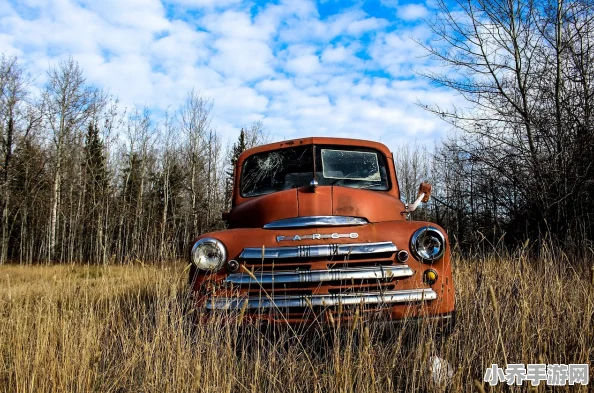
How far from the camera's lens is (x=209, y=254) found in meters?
2.81

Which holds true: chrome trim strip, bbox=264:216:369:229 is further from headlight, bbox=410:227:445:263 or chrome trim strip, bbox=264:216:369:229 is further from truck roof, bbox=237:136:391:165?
truck roof, bbox=237:136:391:165

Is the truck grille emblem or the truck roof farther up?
the truck roof

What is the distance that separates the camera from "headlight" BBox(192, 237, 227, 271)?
277 cm

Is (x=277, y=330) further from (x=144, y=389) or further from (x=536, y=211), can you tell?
(x=536, y=211)

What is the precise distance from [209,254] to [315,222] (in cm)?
79

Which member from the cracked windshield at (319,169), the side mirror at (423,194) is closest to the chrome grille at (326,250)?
the side mirror at (423,194)

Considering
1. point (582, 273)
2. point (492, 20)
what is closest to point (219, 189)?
point (492, 20)

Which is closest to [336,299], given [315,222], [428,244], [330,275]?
[330,275]

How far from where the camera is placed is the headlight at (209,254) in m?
2.77

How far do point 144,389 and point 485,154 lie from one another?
8.70m

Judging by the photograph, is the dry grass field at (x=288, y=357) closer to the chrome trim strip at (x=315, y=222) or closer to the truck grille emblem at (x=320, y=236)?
the truck grille emblem at (x=320, y=236)

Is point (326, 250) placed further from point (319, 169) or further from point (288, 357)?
point (319, 169)

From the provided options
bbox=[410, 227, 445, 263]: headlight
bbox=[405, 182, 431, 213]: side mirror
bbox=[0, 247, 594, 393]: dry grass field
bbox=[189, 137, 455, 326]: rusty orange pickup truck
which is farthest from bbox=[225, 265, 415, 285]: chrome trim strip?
bbox=[405, 182, 431, 213]: side mirror

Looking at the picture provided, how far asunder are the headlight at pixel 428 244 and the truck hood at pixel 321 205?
20.8 inches
